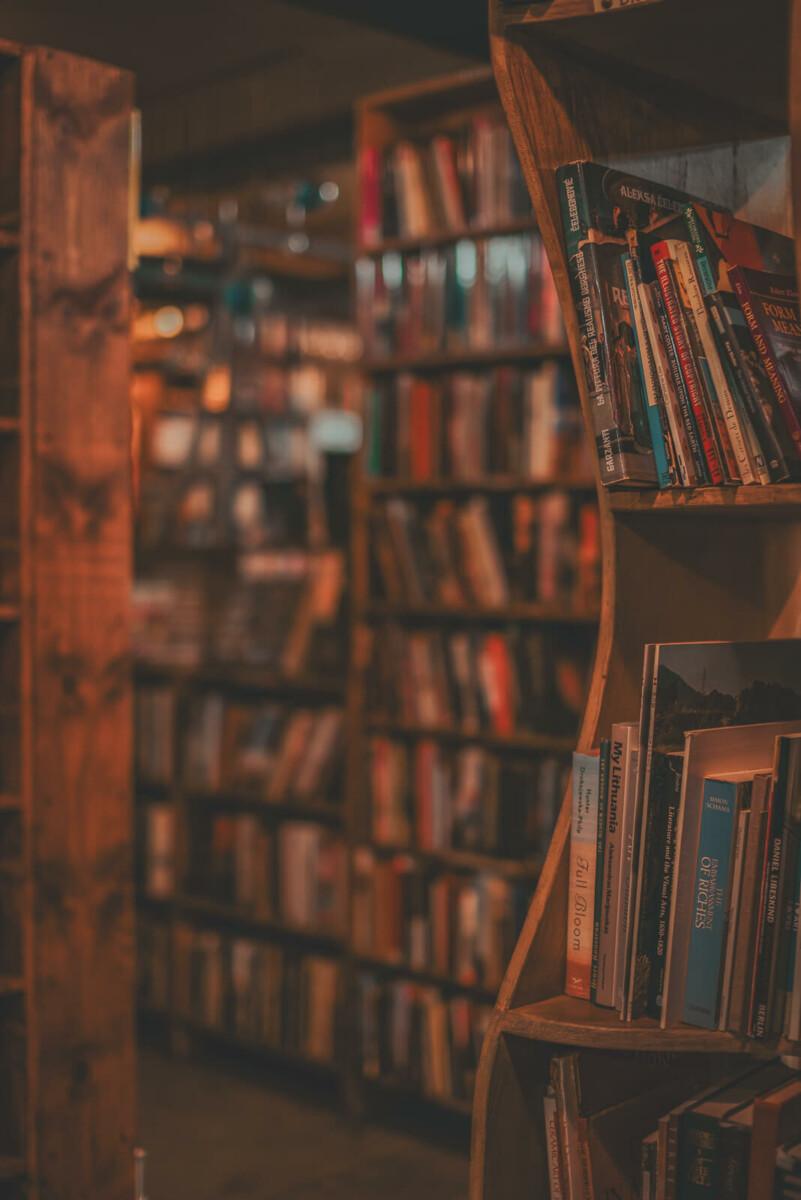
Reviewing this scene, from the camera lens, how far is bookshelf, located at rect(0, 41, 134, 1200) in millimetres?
2305

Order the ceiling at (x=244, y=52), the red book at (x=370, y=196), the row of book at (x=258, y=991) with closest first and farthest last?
the ceiling at (x=244, y=52) < the red book at (x=370, y=196) < the row of book at (x=258, y=991)

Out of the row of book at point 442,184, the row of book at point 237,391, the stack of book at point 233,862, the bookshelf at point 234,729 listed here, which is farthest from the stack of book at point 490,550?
the row of book at point 237,391

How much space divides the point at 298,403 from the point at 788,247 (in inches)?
166

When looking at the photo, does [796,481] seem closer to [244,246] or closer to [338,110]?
[338,110]

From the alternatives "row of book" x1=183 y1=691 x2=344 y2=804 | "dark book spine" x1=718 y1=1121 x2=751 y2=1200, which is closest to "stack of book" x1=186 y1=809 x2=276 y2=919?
"row of book" x1=183 y1=691 x2=344 y2=804

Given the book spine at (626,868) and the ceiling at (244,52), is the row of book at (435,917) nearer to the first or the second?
the book spine at (626,868)

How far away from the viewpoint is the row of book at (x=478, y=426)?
3104mm

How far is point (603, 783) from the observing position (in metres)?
1.32

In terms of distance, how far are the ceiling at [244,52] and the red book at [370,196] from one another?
1.07ft

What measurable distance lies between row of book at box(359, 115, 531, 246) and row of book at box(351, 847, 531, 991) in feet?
5.48

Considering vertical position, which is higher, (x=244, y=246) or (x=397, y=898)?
(x=244, y=246)

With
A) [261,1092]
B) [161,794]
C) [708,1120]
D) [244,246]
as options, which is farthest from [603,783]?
[244,246]

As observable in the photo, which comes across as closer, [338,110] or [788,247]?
[788,247]

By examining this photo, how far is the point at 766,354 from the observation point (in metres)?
1.27
